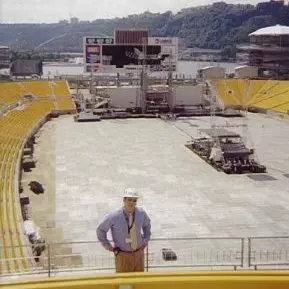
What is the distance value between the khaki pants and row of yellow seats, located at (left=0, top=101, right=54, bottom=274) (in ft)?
6.04

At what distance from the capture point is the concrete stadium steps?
44.0 metres

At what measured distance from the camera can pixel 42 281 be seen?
4.89 meters

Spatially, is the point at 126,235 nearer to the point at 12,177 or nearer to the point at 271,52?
the point at 12,177

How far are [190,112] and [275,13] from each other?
70.4 metres

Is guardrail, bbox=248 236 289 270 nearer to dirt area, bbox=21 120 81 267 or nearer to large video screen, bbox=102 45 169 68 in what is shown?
dirt area, bbox=21 120 81 267

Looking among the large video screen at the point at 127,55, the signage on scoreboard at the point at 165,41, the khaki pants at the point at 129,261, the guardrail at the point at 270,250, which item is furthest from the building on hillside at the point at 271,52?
the khaki pants at the point at 129,261

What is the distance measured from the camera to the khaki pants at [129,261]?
5566 millimetres

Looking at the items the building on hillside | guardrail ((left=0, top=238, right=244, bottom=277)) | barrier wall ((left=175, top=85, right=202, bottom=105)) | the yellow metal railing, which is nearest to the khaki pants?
the yellow metal railing

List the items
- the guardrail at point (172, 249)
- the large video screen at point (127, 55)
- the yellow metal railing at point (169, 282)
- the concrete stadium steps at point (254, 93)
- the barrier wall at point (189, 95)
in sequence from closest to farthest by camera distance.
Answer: the yellow metal railing at point (169, 282), the guardrail at point (172, 249), the large video screen at point (127, 55), the concrete stadium steps at point (254, 93), the barrier wall at point (189, 95)

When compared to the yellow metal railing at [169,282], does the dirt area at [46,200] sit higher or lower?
lower

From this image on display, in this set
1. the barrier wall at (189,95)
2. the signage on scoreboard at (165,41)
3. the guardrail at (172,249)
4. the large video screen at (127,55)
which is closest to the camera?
the guardrail at (172,249)

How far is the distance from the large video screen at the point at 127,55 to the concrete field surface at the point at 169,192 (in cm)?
1081

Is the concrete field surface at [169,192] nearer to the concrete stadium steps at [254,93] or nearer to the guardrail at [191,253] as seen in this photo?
the guardrail at [191,253]

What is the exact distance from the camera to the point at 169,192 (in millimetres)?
18969
